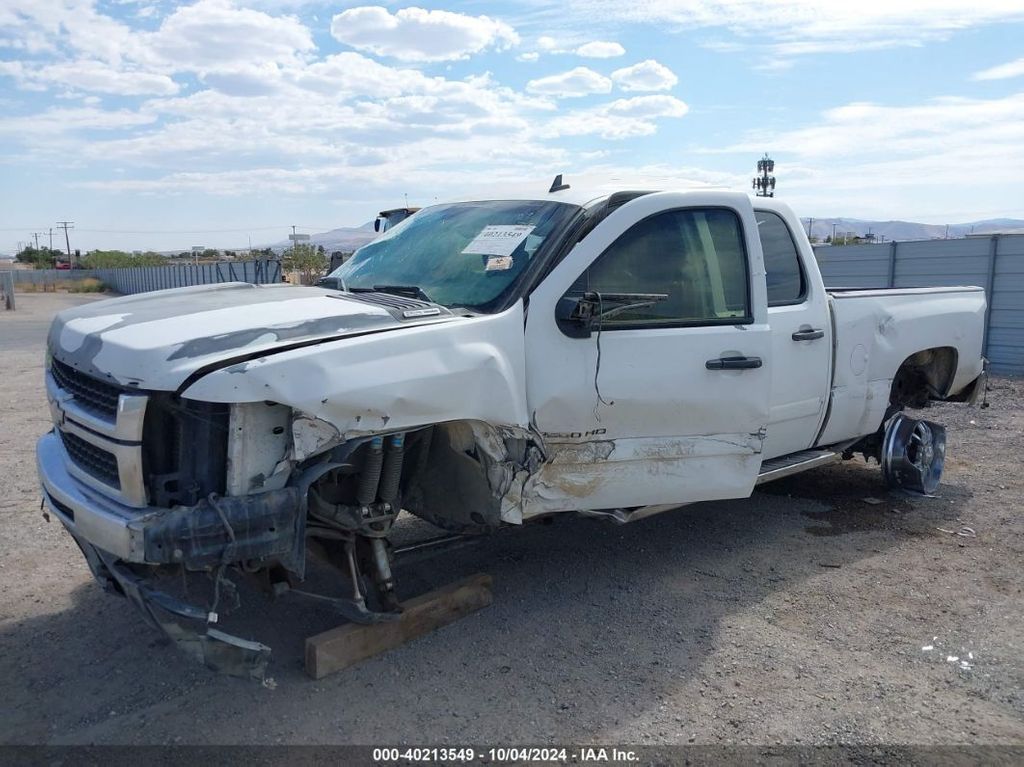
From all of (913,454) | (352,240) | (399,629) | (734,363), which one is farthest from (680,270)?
(352,240)

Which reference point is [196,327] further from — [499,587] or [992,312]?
[992,312]

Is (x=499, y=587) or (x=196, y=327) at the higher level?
(x=196, y=327)

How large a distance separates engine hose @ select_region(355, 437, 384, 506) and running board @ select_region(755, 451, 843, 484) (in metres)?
2.38

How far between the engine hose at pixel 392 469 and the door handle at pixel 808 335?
2.54 metres

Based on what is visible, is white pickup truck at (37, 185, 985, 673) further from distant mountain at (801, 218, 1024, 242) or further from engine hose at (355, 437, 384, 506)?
distant mountain at (801, 218, 1024, 242)

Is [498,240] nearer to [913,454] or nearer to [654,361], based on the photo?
[654,361]

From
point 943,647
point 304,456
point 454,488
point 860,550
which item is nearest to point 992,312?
point 860,550

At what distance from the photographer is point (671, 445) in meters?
4.33

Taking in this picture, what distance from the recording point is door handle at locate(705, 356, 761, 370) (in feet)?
14.2

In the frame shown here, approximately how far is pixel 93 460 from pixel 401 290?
1.57 metres

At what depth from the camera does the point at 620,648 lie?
4020 millimetres

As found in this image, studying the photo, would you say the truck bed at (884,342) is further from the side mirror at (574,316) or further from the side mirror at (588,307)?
the side mirror at (574,316)

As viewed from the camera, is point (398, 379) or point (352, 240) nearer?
point (398, 379)

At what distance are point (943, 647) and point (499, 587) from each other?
2.20 meters
